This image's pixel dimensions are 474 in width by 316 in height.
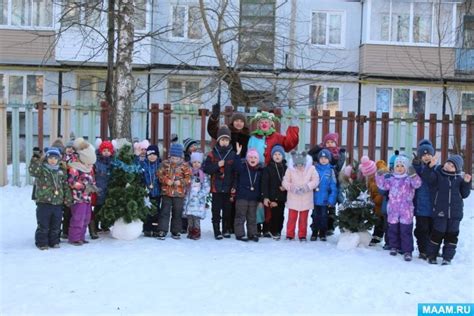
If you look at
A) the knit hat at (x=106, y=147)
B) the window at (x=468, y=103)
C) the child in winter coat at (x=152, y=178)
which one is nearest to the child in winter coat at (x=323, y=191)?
the child in winter coat at (x=152, y=178)

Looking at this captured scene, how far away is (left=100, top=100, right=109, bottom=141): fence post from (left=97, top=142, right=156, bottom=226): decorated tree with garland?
396 cm

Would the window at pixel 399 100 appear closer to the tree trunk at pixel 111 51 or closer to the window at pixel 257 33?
the window at pixel 257 33

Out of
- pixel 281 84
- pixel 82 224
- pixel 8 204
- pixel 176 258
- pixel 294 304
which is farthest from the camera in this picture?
pixel 281 84

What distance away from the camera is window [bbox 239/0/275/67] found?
51.8 ft

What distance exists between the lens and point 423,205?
6.38 metres

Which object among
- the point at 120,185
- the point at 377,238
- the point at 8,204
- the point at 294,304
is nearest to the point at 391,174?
the point at 377,238

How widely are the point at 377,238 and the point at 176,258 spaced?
9.55ft

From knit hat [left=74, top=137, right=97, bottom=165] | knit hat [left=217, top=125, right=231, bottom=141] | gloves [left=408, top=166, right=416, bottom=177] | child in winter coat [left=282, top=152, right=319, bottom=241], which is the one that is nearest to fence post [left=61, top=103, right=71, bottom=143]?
knit hat [left=74, top=137, right=97, bottom=165]

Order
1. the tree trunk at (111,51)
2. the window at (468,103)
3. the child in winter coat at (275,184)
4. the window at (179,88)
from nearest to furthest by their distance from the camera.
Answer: the child in winter coat at (275,184)
the tree trunk at (111,51)
the window at (179,88)
the window at (468,103)

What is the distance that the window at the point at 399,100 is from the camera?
20672 millimetres

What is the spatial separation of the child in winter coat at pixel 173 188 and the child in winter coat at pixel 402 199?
2.63m

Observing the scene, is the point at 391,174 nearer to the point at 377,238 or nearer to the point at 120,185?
the point at 377,238

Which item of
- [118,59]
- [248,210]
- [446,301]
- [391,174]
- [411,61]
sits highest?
→ [411,61]

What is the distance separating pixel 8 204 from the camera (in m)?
9.56
